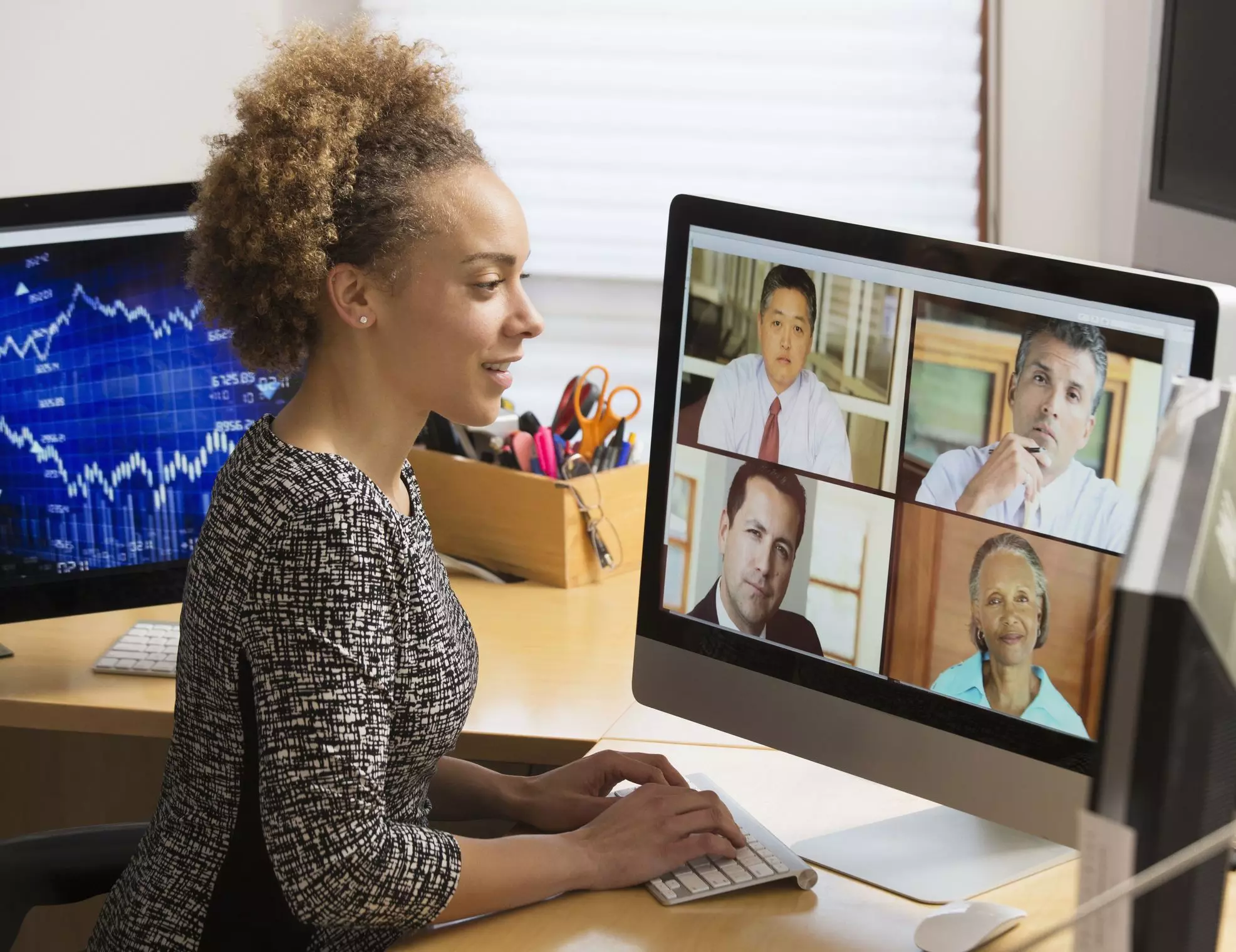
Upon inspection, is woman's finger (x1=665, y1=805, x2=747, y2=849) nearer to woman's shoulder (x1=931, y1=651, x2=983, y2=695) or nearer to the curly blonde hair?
woman's shoulder (x1=931, y1=651, x2=983, y2=695)

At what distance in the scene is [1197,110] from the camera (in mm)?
1506

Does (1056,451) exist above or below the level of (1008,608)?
above

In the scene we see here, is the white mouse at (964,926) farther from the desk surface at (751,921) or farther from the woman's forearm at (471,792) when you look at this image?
the woman's forearm at (471,792)

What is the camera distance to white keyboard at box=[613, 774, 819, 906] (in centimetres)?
98

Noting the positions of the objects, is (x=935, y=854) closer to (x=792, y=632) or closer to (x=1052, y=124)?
(x=792, y=632)

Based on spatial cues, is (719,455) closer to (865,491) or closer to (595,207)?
(865,491)

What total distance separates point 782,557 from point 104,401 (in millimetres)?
791

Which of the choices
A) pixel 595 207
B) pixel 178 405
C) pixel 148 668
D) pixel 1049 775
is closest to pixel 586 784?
pixel 1049 775

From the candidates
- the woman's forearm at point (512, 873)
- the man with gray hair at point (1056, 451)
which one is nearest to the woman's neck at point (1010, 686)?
the man with gray hair at point (1056, 451)

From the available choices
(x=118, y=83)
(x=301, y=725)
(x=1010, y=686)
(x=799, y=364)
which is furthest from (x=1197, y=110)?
(x=118, y=83)

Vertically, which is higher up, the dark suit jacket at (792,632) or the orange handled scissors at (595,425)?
the orange handled scissors at (595,425)

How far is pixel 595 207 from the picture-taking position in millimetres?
2176

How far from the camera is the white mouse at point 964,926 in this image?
2.97 ft

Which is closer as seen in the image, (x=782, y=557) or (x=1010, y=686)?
(x=1010, y=686)
